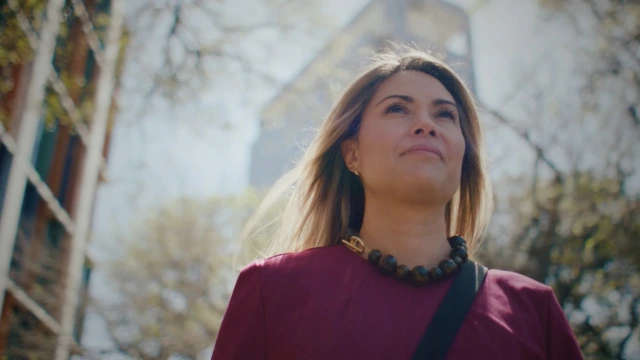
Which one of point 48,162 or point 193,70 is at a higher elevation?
point 193,70

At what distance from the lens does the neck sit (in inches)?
88.0

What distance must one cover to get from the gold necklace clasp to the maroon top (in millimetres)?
92

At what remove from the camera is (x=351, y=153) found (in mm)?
2588

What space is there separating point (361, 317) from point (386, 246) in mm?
409

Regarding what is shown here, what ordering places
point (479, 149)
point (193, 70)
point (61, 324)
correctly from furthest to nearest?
point (61, 324) < point (193, 70) < point (479, 149)

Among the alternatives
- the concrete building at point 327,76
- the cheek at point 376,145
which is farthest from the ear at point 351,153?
the concrete building at point 327,76

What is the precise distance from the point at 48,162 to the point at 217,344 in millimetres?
16519

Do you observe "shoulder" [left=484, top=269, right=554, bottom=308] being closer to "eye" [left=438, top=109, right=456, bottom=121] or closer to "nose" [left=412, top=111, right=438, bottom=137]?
"nose" [left=412, top=111, right=438, bottom=137]

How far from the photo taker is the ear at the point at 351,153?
2.57 m

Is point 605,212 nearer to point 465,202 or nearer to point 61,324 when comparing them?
point 465,202

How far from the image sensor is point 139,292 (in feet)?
46.0

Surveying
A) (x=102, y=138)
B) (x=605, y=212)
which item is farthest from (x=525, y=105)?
(x=102, y=138)

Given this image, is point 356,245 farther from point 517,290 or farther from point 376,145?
point 517,290

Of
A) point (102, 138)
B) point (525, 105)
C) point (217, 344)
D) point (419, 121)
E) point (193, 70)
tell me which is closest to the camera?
point (217, 344)
